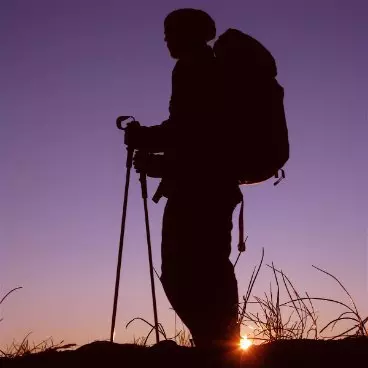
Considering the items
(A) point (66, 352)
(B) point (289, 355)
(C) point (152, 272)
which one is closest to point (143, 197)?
(C) point (152, 272)

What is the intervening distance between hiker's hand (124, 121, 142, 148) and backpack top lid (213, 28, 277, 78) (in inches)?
32.7

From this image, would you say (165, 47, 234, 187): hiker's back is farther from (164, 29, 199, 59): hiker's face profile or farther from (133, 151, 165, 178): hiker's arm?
(164, 29, 199, 59): hiker's face profile

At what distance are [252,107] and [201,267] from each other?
1195mm

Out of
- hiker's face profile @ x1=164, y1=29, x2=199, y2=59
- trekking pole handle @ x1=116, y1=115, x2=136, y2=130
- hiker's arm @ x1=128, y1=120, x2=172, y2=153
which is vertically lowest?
hiker's arm @ x1=128, y1=120, x2=172, y2=153

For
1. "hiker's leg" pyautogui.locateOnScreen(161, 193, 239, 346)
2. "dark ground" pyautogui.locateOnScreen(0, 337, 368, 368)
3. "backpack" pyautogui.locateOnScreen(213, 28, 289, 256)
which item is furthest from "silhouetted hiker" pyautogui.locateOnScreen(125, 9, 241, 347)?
"dark ground" pyautogui.locateOnScreen(0, 337, 368, 368)

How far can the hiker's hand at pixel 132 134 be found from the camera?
4797 millimetres

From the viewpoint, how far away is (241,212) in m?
4.89

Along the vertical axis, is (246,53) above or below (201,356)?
above

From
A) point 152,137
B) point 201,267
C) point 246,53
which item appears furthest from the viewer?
point 152,137

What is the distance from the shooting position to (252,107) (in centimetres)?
442

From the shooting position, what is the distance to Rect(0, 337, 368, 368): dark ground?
316cm

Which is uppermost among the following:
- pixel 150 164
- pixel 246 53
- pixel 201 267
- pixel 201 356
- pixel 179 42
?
pixel 179 42

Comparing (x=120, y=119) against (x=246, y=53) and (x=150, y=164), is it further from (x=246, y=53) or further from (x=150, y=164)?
(x=246, y=53)

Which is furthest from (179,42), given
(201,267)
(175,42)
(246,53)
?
(201,267)
